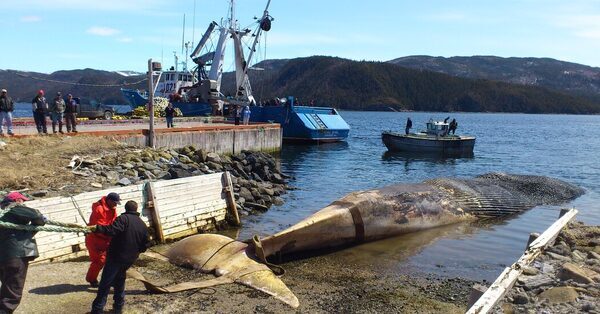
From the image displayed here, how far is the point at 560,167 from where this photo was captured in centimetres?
3544

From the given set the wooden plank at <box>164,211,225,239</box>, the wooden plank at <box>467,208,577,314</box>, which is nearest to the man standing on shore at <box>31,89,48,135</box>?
the wooden plank at <box>164,211,225,239</box>

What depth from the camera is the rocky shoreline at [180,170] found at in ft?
46.1

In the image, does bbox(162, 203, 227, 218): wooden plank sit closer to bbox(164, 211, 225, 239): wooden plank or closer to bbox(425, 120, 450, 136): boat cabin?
bbox(164, 211, 225, 239): wooden plank

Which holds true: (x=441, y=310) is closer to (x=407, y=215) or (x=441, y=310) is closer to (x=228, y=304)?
(x=228, y=304)

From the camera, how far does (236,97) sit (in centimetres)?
4741

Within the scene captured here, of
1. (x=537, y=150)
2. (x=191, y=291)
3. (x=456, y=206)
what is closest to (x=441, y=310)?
(x=191, y=291)

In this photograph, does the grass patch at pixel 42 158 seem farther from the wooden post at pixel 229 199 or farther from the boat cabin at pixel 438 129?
the boat cabin at pixel 438 129

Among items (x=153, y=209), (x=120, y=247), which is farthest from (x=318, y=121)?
(x=120, y=247)

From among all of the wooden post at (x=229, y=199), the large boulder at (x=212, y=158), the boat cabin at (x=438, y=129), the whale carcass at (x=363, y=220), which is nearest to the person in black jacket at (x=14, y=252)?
the whale carcass at (x=363, y=220)

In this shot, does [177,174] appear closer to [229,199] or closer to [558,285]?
[229,199]

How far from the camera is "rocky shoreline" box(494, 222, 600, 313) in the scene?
24.5ft

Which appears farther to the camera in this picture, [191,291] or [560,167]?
[560,167]

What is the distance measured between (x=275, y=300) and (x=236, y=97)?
40.4 metres

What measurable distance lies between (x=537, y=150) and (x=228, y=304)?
47.9 metres
